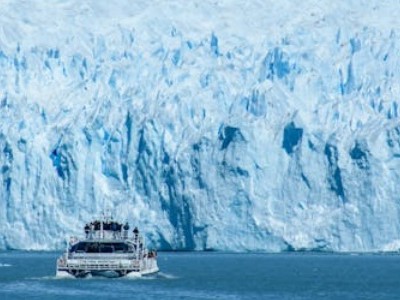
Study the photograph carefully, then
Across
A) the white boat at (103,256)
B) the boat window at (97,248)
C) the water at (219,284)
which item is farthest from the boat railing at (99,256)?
the water at (219,284)

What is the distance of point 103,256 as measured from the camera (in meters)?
58.1

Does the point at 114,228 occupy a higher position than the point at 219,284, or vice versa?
the point at 114,228

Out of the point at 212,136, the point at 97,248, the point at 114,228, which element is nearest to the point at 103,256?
the point at 97,248

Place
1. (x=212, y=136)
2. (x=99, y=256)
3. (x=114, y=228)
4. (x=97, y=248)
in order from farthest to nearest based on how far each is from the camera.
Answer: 1. (x=212, y=136)
2. (x=114, y=228)
3. (x=97, y=248)
4. (x=99, y=256)

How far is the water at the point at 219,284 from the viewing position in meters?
51.3

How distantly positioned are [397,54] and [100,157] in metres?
18.5

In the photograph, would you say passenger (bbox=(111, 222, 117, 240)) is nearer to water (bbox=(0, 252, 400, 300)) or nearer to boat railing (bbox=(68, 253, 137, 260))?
water (bbox=(0, 252, 400, 300))

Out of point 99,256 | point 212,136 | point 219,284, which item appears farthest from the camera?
point 212,136

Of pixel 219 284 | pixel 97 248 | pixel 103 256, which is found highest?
pixel 97 248

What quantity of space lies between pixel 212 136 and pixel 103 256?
26497 mm

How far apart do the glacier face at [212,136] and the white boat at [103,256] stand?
20764mm

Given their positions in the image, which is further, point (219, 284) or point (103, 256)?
point (219, 284)

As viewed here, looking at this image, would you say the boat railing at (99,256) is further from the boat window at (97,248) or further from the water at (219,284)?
the water at (219,284)

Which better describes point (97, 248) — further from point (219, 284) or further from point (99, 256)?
point (219, 284)
